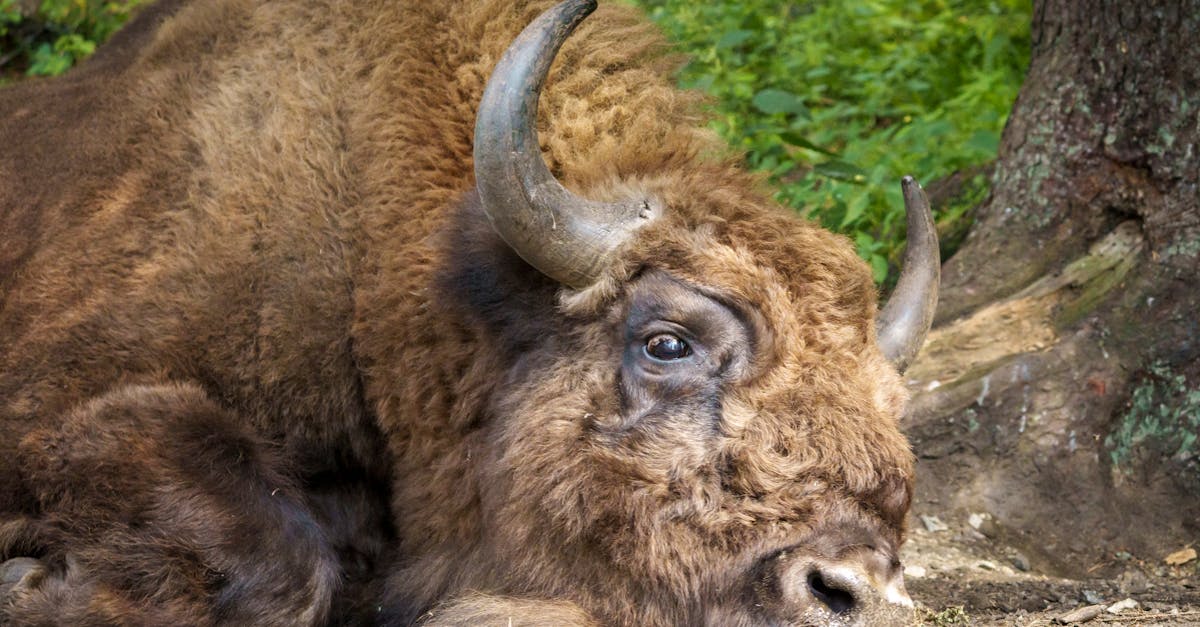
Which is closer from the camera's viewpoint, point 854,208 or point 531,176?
point 531,176

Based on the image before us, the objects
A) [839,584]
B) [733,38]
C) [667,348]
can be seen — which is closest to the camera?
[839,584]

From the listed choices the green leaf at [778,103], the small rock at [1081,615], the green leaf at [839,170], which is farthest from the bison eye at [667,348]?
the green leaf at [778,103]

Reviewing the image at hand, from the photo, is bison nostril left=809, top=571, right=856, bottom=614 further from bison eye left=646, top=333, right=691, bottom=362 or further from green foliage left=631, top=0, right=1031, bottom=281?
green foliage left=631, top=0, right=1031, bottom=281

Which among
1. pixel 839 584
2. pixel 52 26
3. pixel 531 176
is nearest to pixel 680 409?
pixel 839 584

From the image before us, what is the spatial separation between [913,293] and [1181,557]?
64.6 inches

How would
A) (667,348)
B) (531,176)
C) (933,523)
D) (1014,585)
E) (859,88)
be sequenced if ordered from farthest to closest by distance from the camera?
(859,88)
(933,523)
(1014,585)
(667,348)
(531,176)

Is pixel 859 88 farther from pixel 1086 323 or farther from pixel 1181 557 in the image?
pixel 1181 557

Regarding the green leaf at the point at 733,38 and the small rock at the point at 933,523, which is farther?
the green leaf at the point at 733,38

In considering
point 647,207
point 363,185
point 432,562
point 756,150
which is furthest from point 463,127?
point 756,150

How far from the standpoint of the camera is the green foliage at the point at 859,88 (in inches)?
260

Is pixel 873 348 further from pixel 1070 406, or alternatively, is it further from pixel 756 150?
pixel 756 150

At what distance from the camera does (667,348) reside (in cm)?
385

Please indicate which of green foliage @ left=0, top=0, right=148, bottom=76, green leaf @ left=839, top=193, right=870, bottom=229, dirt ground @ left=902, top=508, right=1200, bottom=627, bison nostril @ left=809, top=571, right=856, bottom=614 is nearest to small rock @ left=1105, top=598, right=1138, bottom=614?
dirt ground @ left=902, top=508, right=1200, bottom=627

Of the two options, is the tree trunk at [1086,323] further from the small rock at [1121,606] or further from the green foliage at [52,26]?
the green foliage at [52,26]
